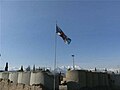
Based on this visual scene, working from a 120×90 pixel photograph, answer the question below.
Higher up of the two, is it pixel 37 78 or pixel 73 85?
pixel 37 78

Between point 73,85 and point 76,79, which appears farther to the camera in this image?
point 76,79

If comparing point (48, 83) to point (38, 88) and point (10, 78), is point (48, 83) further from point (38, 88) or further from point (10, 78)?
point (10, 78)

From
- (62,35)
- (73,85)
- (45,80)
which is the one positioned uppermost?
(62,35)

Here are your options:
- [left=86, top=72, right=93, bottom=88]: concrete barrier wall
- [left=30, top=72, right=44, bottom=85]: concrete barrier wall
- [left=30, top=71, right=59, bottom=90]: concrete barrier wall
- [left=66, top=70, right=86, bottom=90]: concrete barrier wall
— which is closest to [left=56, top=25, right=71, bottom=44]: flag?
[left=66, top=70, right=86, bottom=90]: concrete barrier wall

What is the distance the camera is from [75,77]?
26078 mm

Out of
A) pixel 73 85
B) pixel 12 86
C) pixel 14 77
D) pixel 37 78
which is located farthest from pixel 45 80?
pixel 14 77

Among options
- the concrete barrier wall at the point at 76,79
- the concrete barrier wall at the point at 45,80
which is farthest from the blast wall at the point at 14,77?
the concrete barrier wall at the point at 76,79

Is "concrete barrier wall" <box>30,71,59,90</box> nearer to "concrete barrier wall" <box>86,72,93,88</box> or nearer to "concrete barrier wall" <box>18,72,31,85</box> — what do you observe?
"concrete barrier wall" <box>18,72,31,85</box>

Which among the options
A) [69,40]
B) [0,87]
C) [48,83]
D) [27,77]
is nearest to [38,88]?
[48,83]

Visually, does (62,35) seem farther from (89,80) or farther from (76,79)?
(89,80)

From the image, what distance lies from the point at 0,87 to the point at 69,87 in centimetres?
1284

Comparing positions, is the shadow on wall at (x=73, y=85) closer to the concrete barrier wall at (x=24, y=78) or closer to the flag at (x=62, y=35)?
the flag at (x=62, y=35)

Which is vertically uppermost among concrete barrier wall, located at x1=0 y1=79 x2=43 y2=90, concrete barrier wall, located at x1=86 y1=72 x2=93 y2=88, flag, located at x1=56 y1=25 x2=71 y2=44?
flag, located at x1=56 y1=25 x2=71 y2=44

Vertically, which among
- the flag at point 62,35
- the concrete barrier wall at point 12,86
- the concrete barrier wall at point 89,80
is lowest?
the concrete barrier wall at point 12,86
